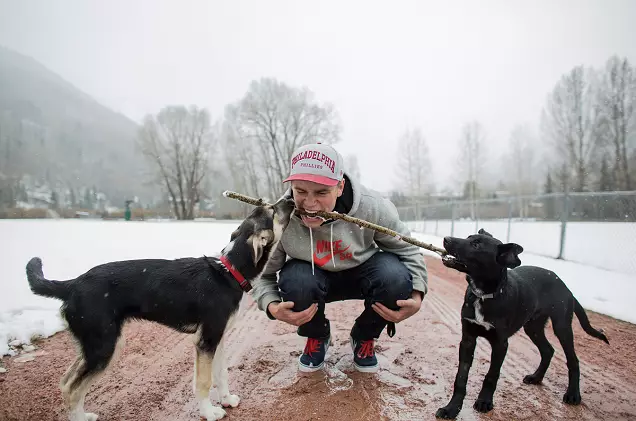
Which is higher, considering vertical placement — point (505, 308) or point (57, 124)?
point (57, 124)

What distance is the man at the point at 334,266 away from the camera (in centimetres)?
289

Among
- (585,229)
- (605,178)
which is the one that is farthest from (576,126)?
(585,229)

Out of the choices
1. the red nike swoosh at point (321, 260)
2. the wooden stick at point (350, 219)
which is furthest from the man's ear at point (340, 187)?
the red nike swoosh at point (321, 260)

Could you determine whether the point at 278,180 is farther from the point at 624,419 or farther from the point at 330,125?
the point at 624,419

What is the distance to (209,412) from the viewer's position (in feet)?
8.06

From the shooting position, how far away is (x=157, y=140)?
4912 cm

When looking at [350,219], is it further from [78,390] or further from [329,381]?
[78,390]

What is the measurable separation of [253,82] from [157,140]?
1670cm

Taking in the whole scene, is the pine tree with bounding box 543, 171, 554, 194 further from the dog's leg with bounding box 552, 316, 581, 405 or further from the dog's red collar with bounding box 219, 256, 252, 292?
the dog's red collar with bounding box 219, 256, 252, 292

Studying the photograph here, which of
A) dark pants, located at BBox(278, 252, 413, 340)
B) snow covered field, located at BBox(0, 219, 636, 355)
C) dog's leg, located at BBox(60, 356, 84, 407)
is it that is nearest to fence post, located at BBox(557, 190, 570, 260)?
snow covered field, located at BBox(0, 219, 636, 355)

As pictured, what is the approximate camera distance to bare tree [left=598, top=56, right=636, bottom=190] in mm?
21148

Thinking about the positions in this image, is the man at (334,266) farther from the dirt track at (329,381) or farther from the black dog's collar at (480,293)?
the black dog's collar at (480,293)

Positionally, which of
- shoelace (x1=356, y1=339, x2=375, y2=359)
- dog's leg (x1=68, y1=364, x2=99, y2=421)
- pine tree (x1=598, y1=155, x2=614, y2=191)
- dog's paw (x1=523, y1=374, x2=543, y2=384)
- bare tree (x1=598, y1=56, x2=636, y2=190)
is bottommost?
dog's paw (x1=523, y1=374, x2=543, y2=384)

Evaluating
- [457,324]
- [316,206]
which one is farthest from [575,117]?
[316,206]
